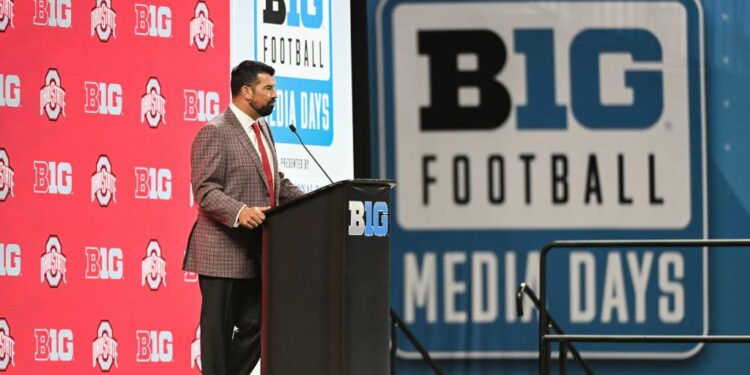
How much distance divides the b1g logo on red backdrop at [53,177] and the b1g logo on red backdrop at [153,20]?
0.79m

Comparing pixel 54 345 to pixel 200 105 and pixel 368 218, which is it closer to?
pixel 200 105

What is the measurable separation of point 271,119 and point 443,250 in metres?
2.56

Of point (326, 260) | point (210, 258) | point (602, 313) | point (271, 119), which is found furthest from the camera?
point (602, 313)

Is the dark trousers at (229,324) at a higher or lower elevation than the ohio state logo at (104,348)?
higher

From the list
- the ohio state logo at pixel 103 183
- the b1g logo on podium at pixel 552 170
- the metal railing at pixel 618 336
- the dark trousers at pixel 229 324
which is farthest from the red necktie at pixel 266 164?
the b1g logo on podium at pixel 552 170

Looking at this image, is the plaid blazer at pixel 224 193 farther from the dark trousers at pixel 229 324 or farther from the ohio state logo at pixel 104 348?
the ohio state logo at pixel 104 348

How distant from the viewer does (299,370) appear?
5051 mm

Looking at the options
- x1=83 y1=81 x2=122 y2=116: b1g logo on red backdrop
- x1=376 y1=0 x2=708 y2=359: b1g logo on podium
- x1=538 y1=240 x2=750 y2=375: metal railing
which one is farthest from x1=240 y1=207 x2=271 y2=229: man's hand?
x1=376 y1=0 x2=708 y2=359: b1g logo on podium

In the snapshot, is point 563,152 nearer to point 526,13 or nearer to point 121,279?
point 526,13

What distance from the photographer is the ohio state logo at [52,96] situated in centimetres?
668

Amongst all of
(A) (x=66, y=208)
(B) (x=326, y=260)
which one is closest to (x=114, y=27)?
(A) (x=66, y=208)

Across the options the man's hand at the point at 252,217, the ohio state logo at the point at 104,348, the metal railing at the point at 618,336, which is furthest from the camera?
the ohio state logo at the point at 104,348

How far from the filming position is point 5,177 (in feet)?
21.6

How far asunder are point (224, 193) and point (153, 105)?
→ 1.72m
